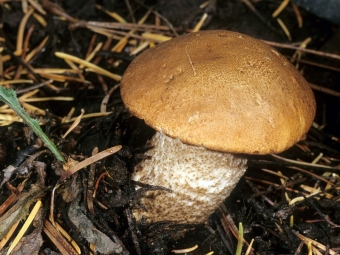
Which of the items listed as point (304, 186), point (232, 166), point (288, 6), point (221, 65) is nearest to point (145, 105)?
point (221, 65)

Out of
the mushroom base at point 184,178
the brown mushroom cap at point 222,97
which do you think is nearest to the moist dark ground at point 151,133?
the mushroom base at point 184,178

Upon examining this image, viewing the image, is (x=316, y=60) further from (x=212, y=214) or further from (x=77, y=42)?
(x=77, y=42)

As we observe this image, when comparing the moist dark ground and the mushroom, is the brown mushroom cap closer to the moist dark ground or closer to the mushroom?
the mushroom

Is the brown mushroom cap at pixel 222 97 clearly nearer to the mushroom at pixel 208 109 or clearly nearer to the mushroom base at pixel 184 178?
the mushroom at pixel 208 109

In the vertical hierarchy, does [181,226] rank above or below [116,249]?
below

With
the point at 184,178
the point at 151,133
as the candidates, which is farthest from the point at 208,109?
the point at 151,133

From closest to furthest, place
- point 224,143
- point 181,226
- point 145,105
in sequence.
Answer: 1. point 224,143
2. point 145,105
3. point 181,226
